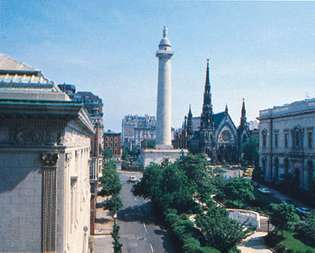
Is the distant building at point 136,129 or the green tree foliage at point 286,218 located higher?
the distant building at point 136,129

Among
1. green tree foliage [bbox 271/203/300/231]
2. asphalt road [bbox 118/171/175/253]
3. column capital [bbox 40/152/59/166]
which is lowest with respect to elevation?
asphalt road [bbox 118/171/175/253]

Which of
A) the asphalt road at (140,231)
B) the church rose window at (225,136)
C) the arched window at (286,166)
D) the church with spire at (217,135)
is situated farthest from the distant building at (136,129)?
the asphalt road at (140,231)

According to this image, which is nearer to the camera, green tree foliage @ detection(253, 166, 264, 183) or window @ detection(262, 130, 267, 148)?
green tree foliage @ detection(253, 166, 264, 183)

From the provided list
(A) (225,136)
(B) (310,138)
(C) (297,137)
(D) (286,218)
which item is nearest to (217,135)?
(A) (225,136)

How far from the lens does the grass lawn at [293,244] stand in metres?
24.6

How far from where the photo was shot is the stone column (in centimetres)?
1009

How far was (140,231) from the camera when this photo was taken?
33156 mm

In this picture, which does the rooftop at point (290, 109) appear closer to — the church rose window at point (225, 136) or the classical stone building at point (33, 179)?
the church rose window at point (225, 136)

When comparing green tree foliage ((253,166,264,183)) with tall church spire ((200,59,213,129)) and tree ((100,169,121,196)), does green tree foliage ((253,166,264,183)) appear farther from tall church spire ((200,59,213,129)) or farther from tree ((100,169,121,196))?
tall church spire ((200,59,213,129))

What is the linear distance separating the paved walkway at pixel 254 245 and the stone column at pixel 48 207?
64.9 feet

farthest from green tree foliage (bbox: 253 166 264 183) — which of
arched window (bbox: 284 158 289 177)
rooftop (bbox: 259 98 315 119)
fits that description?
rooftop (bbox: 259 98 315 119)

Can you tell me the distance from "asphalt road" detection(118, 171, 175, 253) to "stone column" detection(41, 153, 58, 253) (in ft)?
60.8

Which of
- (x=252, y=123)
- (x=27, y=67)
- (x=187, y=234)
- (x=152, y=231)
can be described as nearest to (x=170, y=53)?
(x=152, y=231)

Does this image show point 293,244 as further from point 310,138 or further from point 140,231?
point 310,138
